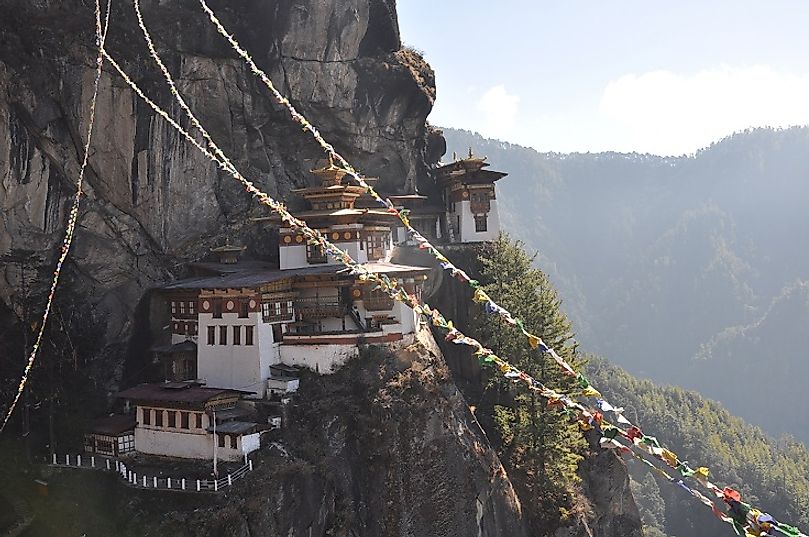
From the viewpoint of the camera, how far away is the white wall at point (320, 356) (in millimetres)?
32375

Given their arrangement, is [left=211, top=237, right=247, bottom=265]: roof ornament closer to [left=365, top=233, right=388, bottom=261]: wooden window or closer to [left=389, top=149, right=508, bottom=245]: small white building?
[left=365, top=233, right=388, bottom=261]: wooden window

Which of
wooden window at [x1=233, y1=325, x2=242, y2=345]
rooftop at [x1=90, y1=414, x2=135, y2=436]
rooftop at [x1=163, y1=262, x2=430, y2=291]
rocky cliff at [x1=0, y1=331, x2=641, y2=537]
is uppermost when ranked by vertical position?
rooftop at [x1=163, y1=262, x2=430, y2=291]

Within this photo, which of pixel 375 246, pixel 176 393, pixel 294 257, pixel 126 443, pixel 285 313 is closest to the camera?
pixel 176 393

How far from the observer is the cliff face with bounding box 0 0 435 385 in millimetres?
35562

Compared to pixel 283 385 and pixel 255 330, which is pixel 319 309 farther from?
pixel 283 385

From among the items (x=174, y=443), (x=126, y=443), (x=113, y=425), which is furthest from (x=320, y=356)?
(x=113, y=425)

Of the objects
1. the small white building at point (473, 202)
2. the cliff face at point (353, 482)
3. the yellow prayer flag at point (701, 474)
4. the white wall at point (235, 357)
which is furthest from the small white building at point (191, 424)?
the small white building at point (473, 202)

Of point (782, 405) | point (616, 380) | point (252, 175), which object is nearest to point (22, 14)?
point (252, 175)

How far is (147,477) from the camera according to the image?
26828 millimetres

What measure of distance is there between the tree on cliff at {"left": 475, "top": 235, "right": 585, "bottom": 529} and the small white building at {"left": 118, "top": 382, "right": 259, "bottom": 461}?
15.1 m

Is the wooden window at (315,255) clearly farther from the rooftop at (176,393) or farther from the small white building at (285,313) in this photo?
the rooftop at (176,393)

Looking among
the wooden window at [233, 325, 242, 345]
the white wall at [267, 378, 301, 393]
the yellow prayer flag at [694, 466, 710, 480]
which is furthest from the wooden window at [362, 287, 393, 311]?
the yellow prayer flag at [694, 466, 710, 480]

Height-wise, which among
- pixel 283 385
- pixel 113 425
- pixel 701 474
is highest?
pixel 701 474

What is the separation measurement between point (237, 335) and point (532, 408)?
1620cm
